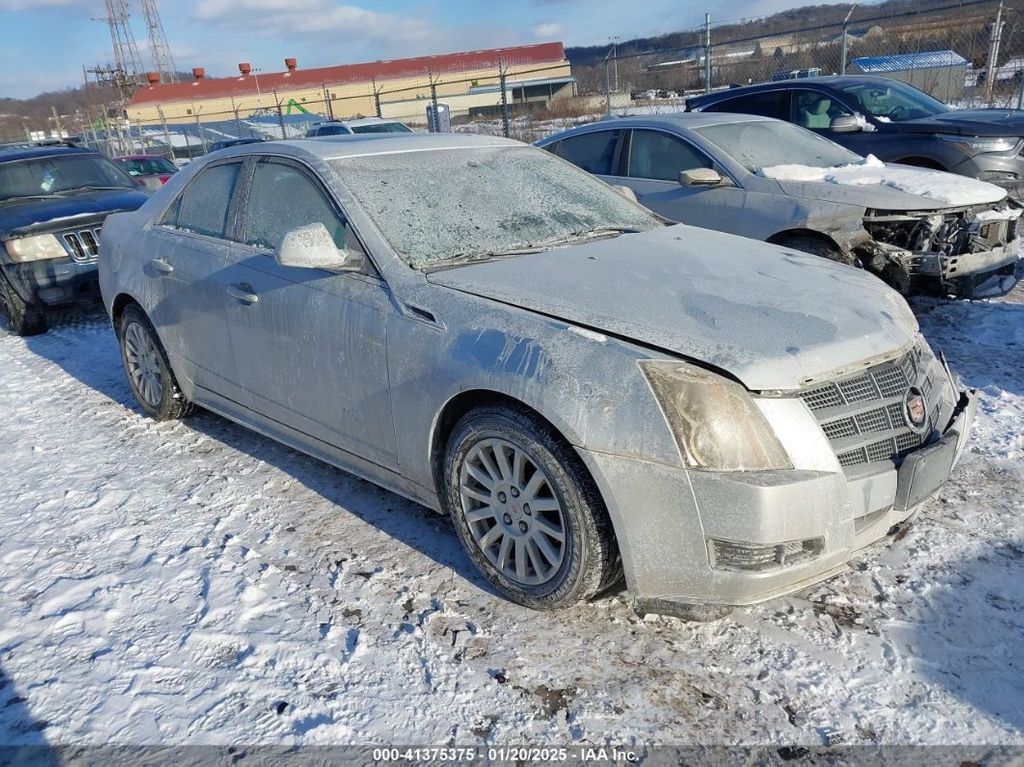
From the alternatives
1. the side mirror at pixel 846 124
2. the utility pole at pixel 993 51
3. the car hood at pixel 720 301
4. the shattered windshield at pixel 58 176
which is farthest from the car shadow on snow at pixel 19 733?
the utility pole at pixel 993 51

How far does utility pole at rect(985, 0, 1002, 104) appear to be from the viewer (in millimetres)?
12453

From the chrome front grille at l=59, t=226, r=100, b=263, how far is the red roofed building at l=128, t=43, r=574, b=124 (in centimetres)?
3785

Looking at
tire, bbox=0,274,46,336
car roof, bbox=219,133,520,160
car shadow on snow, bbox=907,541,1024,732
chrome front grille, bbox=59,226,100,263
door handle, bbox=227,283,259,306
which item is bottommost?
car shadow on snow, bbox=907,541,1024,732

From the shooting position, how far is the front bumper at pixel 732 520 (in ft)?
7.83

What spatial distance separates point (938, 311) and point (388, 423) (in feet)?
15.9

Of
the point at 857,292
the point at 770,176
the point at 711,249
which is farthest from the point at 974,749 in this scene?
the point at 770,176

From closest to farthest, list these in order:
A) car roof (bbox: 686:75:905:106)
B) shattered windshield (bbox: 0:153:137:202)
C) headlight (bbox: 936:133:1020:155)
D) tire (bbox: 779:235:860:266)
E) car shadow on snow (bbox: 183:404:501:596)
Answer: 1. car shadow on snow (bbox: 183:404:501:596)
2. tire (bbox: 779:235:860:266)
3. headlight (bbox: 936:133:1020:155)
4. shattered windshield (bbox: 0:153:137:202)
5. car roof (bbox: 686:75:905:106)

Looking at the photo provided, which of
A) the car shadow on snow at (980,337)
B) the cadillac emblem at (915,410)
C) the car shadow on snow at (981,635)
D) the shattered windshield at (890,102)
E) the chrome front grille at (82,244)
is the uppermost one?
the shattered windshield at (890,102)

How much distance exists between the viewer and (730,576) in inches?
96.2

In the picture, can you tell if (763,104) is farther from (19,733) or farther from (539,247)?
(19,733)

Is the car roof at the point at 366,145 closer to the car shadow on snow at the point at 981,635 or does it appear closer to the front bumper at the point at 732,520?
the front bumper at the point at 732,520

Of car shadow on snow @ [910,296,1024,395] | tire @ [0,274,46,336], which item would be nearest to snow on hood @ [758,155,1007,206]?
car shadow on snow @ [910,296,1024,395]

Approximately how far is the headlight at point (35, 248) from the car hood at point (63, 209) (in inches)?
5.0

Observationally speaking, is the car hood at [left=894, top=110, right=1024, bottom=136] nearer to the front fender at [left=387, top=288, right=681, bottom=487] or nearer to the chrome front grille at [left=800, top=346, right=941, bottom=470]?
the chrome front grille at [left=800, top=346, right=941, bottom=470]
